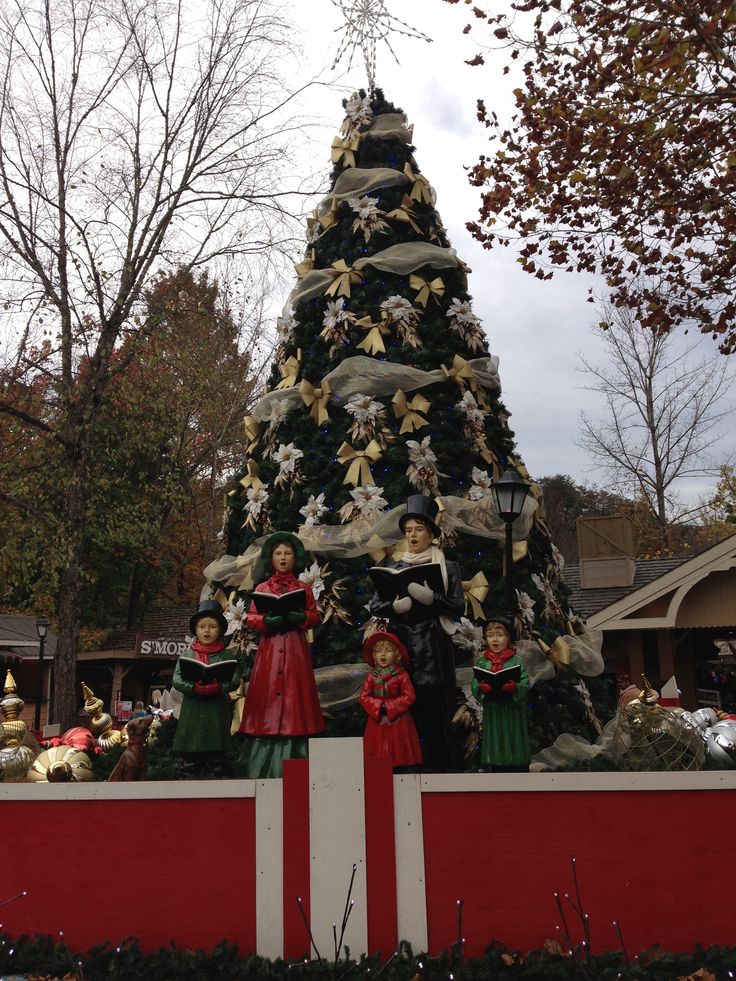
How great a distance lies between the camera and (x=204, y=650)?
5.79 m

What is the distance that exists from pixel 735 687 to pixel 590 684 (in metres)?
10.1

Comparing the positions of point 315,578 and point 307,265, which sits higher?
point 307,265

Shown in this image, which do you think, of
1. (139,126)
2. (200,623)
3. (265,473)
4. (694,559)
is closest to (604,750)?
(200,623)

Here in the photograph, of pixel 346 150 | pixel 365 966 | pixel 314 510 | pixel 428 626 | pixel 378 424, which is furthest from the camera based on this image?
pixel 346 150

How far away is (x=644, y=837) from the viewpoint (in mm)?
4348

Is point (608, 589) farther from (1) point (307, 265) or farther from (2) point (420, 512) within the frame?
(2) point (420, 512)

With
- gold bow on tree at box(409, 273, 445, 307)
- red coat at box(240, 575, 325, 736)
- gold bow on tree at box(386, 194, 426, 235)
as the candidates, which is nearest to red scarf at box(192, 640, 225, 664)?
red coat at box(240, 575, 325, 736)

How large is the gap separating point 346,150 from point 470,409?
3.05 metres

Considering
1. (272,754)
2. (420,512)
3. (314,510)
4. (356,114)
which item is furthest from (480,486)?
(356,114)

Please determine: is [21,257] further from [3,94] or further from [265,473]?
[265,473]

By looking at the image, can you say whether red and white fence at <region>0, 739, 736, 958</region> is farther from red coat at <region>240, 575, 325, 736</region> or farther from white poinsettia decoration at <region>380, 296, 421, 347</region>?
white poinsettia decoration at <region>380, 296, 421, 347</region>

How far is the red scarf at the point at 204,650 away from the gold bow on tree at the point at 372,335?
2820 mm

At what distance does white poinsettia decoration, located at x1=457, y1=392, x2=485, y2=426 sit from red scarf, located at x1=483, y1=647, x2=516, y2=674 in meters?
2.32

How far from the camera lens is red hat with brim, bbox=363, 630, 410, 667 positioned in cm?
533
